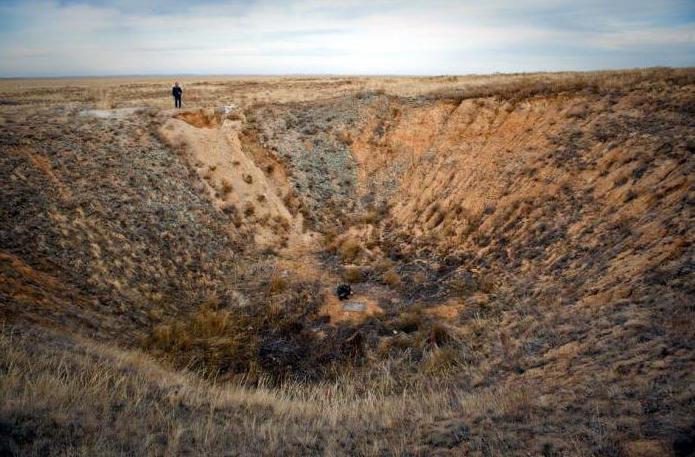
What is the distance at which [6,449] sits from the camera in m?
4.00

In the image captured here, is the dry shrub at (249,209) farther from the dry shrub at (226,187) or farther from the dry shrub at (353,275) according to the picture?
the dry shrub at (353,275)

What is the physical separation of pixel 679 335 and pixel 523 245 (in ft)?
21.7

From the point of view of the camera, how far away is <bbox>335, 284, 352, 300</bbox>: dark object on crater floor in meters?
12.9

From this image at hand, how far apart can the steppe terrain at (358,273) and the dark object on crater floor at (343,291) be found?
1.72 ft

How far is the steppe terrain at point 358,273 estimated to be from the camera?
16.9 feet

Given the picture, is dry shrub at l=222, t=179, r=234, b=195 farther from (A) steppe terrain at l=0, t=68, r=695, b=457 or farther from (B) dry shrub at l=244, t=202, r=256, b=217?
(B) dry shrub at l=244, t=202, r=256, b=217

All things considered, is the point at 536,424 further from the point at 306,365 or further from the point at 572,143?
the point at 572,143

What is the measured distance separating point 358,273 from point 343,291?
4.83ft

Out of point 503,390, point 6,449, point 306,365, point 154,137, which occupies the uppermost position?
point 154,137

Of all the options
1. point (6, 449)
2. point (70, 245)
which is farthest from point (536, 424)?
point (70, 245)

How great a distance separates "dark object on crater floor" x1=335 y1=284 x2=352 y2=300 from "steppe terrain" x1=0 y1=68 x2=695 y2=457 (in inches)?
20.6

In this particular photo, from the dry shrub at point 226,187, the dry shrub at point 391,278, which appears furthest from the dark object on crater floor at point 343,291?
the dry shrub at point 226,187

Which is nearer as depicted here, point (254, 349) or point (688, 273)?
point (688, 273)

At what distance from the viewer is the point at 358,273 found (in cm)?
1434
